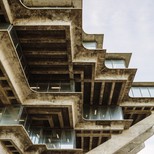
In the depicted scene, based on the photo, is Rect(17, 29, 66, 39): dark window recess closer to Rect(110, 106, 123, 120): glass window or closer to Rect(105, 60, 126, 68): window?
Rect(105, 60, 126, 68): window

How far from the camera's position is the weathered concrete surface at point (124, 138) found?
818 inches

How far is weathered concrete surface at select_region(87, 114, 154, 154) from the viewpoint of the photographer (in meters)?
20.8

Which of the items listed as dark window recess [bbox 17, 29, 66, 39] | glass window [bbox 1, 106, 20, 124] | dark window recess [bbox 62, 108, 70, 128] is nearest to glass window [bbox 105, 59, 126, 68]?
dark window recess [bbox 62, 108, 70, 128]

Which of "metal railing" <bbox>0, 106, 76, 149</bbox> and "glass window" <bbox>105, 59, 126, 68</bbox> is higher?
"glass window" <bbox>105, 59, 126, 68</bbox>

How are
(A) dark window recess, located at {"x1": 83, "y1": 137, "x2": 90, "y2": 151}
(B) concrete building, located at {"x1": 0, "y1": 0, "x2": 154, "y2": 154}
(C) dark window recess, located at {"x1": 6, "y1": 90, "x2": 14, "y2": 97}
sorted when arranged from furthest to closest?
(A) dark window recess, located at {"x1": 83, "y1": 137, "x2": 90, "y2": 151}, (C) dark window recess, located at {"x1": 6, "y1": 90, "x2": 14, "y2": 97}, (B) concrete building, located at {"x1": 0, "y1": 0, "x2": 154, "y2": 154}

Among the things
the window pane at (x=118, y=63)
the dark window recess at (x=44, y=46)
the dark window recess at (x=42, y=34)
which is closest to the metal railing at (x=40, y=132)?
the dark window recess at (x=44, y=46)

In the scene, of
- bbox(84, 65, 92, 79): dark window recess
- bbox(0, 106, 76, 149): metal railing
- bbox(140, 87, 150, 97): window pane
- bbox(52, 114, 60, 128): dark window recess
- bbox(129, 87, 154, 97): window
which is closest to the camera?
bbox(0, 106, 76, 149): metal railing

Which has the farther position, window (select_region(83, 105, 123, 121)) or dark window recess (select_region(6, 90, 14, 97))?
window (select_region(83, 105, 123, 121))

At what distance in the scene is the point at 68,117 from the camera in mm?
20281

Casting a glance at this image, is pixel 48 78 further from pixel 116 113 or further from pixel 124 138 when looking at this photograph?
pixel 124 138

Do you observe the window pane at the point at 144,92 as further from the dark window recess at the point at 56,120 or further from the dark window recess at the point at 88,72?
the dark window recess at the point at 56,120

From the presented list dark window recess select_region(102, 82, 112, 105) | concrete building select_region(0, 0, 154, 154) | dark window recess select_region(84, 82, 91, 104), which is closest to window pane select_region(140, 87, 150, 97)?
concrete building select_region(0, 0, 154, 154)

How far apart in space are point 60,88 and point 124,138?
8.21 m

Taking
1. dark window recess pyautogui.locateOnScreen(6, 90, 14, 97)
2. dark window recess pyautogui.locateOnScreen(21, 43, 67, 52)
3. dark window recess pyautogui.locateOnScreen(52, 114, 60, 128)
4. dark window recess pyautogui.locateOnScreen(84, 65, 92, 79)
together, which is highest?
dark window recess pyautogui.locateOnScreen(21, 43, 67, 52)
